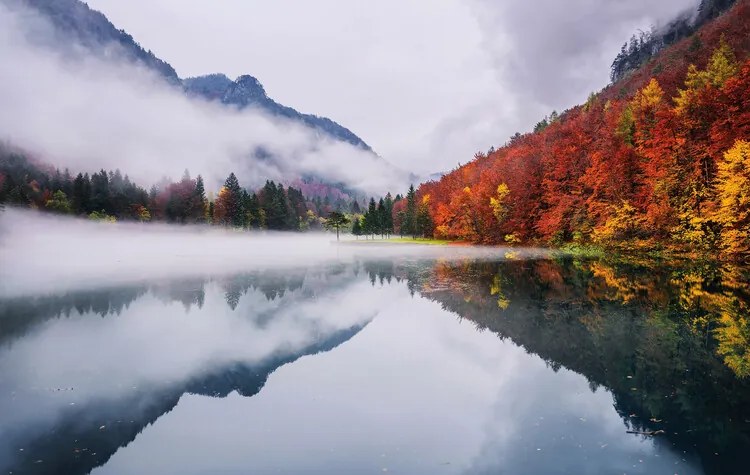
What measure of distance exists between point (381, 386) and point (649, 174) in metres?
42.6

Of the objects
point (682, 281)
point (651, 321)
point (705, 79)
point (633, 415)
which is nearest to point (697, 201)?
point (682, 281)

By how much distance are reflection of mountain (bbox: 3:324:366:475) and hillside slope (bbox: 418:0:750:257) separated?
118ft

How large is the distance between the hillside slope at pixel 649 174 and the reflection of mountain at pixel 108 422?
36041mm

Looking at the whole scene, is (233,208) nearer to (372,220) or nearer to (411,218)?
(372,220)

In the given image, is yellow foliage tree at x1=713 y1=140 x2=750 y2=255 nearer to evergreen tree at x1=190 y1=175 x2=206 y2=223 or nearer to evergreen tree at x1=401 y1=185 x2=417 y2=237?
evergreen tree at x1=401 y1=185 x2=417 y2=237

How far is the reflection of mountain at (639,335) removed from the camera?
7.94m

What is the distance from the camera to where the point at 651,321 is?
1543cm

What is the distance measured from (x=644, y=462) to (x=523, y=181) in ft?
203

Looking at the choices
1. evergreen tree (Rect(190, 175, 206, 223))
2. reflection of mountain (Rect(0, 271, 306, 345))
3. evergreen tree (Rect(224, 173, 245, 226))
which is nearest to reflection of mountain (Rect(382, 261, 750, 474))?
reflection of mountain (Rect(0, 271, 306, 345))

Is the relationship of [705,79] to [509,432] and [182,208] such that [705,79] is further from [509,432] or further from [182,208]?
[182,208]

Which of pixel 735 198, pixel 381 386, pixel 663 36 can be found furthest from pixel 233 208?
pixel 663 36

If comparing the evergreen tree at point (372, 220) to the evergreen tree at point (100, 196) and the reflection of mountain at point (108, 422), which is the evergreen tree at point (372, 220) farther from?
the reflection of mountain at point (108, 422)

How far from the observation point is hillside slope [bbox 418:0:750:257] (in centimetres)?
3341

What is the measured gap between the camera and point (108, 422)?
8414 mm
